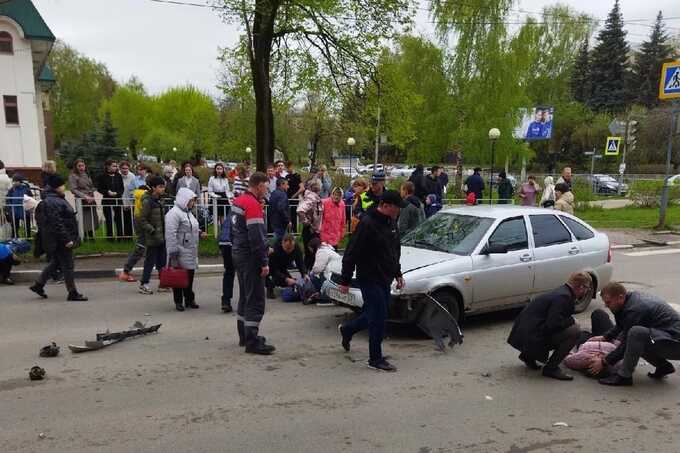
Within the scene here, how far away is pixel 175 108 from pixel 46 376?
207 ft

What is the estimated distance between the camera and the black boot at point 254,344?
18.7 feet

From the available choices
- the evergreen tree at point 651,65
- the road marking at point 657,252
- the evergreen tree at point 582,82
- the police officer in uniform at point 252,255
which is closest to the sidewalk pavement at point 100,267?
the police officer in uniform at point 252,255

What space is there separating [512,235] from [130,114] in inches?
2488

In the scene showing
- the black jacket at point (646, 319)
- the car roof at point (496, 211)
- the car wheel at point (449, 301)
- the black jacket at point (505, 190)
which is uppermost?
the car roof at point (496, 211)

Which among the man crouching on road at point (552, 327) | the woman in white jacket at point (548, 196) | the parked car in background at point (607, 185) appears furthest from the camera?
the parked car in background at point (607, 185)

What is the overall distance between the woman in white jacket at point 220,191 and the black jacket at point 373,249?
734 centimetres

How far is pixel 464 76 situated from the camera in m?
30.9

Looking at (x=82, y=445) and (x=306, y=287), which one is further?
(x=306, y=287)

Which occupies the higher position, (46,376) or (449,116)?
(449,116)

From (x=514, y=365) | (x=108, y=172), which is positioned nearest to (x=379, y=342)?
(x=514, y=365)

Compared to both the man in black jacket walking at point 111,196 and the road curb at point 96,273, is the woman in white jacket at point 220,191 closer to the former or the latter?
the road curb at point 96,273

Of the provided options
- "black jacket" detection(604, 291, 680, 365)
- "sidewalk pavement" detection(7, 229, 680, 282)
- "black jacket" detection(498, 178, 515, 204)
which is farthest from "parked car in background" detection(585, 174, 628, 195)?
"black jacket" detection(604, 291, 680, 365)

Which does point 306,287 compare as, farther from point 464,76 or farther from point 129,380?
point 464,76

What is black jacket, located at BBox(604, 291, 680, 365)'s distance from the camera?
4.95 meters
